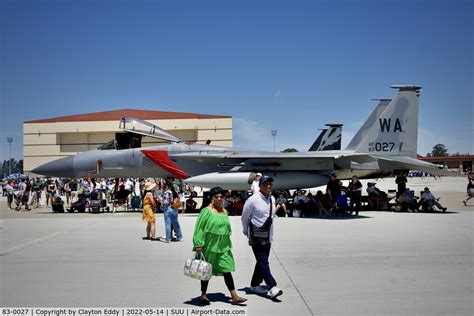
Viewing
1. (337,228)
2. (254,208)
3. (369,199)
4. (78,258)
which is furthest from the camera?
(369,199)

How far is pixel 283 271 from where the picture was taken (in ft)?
22.4

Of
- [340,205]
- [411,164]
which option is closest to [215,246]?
[340,205]

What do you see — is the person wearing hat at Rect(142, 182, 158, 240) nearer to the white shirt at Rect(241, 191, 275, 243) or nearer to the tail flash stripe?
the white shirt at Rect(241, 191, 275, 243)

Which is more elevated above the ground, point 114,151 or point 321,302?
point 114,151

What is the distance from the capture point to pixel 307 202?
1543 centimetres

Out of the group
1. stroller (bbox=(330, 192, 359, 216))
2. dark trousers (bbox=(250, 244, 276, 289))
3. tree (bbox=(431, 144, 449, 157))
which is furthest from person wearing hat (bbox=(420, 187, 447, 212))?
tree (bbox=(431, 144, 449, 157))

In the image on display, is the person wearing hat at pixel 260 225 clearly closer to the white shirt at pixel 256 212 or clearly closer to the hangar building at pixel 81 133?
the white shirt at pixel 256 212

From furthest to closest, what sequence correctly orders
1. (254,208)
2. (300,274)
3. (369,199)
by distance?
(369,199), (300,274), (254,208)

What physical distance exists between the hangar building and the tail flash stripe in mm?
49416

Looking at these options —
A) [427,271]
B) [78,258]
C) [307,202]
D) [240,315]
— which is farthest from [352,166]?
[240,315]

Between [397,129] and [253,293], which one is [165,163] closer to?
[397,129]

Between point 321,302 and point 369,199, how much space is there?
13.8 meters

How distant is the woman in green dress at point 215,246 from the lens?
510 centimetres

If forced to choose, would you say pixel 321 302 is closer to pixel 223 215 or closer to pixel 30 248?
pixel 223 215
